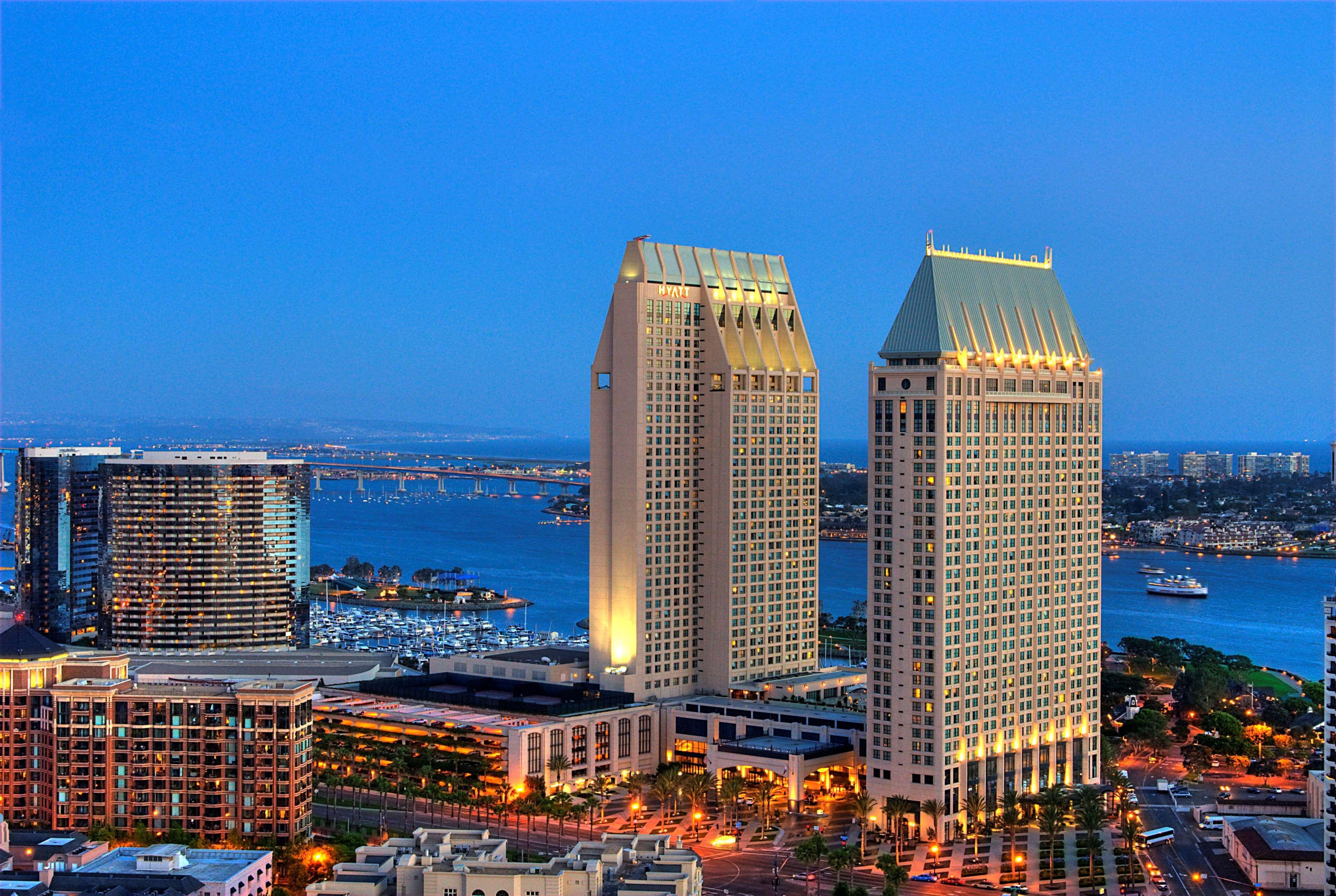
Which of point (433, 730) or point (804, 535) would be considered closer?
point (433, 730)

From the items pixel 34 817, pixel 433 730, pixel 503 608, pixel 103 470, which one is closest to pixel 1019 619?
pixel 433 730

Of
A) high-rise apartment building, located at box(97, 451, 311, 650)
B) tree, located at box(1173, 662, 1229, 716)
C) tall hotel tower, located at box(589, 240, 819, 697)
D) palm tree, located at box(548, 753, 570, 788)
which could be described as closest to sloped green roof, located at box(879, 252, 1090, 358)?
tall hotel tower, located at box(589, 240, 819, 697)

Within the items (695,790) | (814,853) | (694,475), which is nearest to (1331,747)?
(814,853)

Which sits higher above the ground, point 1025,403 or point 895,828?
point 1025,403

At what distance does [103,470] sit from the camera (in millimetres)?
92750

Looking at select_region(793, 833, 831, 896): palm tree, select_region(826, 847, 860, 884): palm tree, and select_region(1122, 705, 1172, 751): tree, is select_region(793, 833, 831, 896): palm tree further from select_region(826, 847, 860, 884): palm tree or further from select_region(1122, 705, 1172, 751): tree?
select_region(1122, 705, 1172, 751): tree

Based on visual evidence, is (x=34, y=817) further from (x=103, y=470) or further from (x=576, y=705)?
(x=103, y=470)

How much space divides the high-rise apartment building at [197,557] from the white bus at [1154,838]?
50.7 metres

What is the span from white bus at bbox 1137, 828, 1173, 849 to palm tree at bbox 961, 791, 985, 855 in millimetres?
4482

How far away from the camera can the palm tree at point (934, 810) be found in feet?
171

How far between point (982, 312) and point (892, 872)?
17.6m

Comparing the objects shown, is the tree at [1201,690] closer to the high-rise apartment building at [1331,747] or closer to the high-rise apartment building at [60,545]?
the high-rise apartment building at [1331,747]

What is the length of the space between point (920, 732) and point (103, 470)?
53940mm

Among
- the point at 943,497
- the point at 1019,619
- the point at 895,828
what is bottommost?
the point at 895,828
